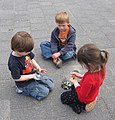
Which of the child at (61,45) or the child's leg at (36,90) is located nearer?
the child's leg at (36,90)

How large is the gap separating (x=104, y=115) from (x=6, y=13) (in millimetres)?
4124

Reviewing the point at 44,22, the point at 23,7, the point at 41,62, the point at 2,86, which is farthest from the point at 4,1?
the point at 2,86

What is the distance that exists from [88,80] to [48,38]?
235 cm

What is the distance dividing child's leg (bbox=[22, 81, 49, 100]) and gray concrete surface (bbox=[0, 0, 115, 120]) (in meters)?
0.07

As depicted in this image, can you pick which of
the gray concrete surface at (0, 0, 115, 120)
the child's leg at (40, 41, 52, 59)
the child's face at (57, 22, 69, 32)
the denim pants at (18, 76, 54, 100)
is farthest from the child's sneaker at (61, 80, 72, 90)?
the child's face at (57, 22, 69, 32)

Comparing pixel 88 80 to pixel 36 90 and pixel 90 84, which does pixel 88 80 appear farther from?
pixel 36 90

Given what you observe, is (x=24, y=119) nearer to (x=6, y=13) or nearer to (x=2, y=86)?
(x=2, y=86)

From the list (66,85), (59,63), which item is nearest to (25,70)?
(66,85)

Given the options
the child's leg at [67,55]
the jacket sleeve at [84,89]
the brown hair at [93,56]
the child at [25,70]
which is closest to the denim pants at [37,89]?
the child at [25,70]

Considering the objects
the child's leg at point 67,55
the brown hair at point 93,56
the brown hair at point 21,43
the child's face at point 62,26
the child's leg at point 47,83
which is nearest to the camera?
the brown hair at point 93,56

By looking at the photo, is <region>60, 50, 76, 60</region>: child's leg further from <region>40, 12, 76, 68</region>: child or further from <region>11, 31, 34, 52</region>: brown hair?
<region>11, 31, 34, 52</region>: brown hair

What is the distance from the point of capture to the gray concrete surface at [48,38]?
277 centimetres

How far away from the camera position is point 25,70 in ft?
9.61

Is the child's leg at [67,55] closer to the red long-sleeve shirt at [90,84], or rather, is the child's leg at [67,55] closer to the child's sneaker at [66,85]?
the child's sneaker at [66,85]
